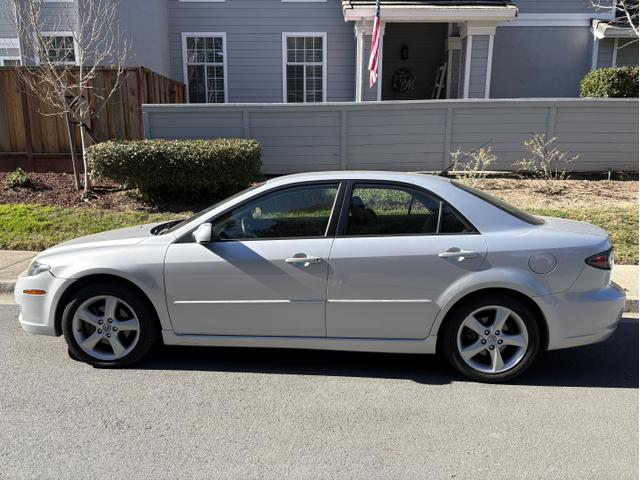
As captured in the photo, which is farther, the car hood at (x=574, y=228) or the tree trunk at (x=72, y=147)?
the tree trunk at (x=72, y=147)

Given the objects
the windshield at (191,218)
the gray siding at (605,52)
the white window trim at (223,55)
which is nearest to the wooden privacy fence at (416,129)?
the white window trim at (223,55)

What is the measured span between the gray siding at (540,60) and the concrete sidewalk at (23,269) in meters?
10.0

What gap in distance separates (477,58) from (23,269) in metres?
11.7

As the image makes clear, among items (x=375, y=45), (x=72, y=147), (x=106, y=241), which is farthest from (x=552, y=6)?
(x=106, y=241)

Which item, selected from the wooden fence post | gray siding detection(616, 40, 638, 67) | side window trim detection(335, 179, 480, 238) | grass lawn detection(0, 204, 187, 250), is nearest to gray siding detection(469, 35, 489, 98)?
gray siding detection(616, 40, 638, 67)

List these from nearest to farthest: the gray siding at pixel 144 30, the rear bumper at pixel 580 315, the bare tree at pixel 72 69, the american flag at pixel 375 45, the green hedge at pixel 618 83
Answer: the rear bumper at pixel 580 315 < the bare tree at pixel 72 69 < the green hedge at pixel 618 83 < the american flag at pixel 375 45 < the gray siding at pixel 144 30

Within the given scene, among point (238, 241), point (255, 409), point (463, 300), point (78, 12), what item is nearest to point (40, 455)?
point (255, 409)

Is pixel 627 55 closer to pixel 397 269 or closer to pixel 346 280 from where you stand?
pixel 397 269

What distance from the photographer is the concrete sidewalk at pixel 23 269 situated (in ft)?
19.1

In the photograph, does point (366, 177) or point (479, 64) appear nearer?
point (366, 177)

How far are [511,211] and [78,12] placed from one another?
12.6 meters

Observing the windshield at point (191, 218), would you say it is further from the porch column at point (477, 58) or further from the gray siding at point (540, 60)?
the gray siding at point (540, 60)

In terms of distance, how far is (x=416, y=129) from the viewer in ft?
37.6

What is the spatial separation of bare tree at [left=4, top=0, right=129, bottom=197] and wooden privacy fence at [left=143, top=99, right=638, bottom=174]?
62.2 inches
